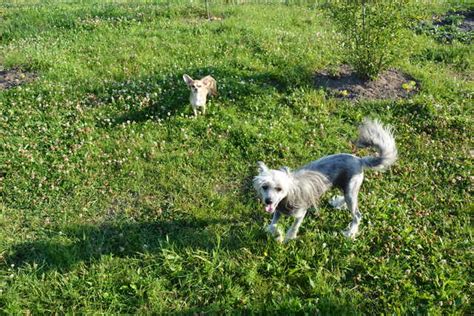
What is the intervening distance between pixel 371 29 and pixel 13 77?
936cm

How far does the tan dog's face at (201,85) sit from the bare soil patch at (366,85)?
2867 mm

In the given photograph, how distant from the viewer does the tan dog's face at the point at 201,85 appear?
830 cm

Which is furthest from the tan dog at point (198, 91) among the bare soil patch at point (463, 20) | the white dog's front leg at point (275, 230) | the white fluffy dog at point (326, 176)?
the bare soil patch at point (463, 20)

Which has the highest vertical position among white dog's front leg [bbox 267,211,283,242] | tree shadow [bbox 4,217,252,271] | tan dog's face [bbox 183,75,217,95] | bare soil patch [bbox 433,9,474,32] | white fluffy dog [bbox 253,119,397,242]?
bare soil patch [bbox 433,9,474,32]

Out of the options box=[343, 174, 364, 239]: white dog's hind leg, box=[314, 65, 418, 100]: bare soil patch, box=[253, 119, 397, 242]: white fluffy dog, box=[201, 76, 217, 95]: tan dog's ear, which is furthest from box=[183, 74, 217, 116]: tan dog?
box=[343, 174, 364, 239]: white dog's hind leg

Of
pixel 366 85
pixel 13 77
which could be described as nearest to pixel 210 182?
pixel 366 85

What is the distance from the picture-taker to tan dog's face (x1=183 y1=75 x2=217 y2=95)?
27.2 ft

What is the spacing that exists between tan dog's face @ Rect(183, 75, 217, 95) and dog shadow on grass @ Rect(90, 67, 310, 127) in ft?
1.06

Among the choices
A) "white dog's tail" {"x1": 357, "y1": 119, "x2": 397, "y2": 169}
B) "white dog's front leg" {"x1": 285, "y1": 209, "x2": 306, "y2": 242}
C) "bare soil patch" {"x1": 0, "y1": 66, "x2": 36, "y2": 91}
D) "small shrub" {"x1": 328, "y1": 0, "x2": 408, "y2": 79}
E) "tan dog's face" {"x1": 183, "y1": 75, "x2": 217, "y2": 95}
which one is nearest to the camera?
"white dog's tail" {"x1": 357, "y1": 119, "x2": 397, "y2": 169}

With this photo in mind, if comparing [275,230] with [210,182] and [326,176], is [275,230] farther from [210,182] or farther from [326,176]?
[210,182]

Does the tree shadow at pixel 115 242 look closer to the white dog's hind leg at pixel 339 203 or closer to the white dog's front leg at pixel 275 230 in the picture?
the white dog's front leg at pixel 275 230

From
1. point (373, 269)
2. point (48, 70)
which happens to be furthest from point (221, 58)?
point (373, 269)

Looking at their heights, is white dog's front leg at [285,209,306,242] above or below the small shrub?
below

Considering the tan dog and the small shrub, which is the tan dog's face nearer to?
the tan dog
